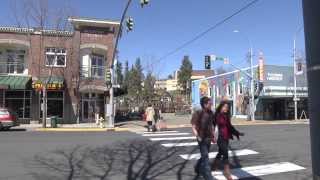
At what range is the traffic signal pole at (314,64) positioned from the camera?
243 centimetres

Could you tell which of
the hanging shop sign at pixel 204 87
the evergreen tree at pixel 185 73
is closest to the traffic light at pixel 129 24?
the hanging shop sign at pixel 204 87

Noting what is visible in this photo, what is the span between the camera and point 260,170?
36.5 feet

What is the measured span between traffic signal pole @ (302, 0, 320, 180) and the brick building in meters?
34.0

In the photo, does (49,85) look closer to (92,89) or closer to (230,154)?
(92,89)

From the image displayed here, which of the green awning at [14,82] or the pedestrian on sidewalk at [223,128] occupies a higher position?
the green awning at [14,82]

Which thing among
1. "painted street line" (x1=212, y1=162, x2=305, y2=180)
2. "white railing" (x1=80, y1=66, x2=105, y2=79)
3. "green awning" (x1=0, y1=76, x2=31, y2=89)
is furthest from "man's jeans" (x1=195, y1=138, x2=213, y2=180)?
"white railing" (x1=80, y1=66, x2=105, y2=79)

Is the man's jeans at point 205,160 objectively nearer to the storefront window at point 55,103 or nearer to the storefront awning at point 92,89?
the storefront awning at point 92,89

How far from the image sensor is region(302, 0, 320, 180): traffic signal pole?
2.43 meters

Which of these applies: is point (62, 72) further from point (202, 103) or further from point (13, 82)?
point (202, 103)

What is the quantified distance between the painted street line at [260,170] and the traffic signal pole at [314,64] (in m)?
7.75

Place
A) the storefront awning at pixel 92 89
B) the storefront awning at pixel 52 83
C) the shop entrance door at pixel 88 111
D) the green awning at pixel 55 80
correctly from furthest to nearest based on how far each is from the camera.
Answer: the shop entrance door at pixel 88 111 → the storefront awning at pixel 92 89 → the green awning at pixel 55 80 → the storefront awning at pixel 52 83

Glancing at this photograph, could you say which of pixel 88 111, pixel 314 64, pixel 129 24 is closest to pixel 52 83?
pixel 88 111

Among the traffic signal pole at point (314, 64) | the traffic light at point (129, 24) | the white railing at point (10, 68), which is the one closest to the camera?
the traffic signal pole at point (314, 64)

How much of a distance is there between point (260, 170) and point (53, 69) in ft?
92.2
